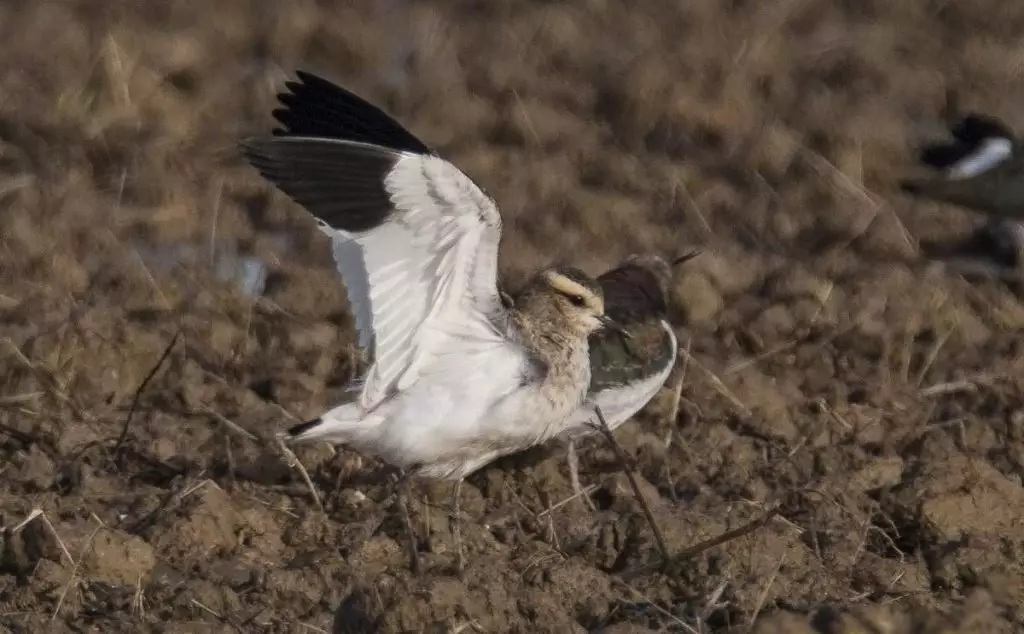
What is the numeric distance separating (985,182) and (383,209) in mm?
4538

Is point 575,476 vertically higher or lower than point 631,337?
lower

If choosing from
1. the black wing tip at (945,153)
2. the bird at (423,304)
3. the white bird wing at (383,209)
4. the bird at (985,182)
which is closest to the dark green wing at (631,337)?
the bird at (423,304)

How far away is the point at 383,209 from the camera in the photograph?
5633mm

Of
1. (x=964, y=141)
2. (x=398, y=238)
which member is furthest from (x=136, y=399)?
(x=964, y=141)

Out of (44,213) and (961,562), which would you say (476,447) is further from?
(44,213)

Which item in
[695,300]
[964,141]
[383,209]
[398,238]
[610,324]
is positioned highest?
[383,209]

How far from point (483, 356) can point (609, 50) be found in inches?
215

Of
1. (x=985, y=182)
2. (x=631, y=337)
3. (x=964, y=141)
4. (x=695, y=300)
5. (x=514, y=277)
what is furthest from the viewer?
(x=964, y=141)

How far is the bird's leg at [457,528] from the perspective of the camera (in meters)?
5.76

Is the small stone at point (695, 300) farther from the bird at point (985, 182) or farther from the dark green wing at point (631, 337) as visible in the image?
the bird at point (985, 182)

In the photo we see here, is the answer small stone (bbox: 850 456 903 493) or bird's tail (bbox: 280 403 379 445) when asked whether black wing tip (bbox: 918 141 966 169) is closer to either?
small stone (bbox: 850 456 903 493)

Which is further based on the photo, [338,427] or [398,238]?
[338,427]

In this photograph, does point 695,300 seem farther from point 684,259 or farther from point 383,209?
point 383,209

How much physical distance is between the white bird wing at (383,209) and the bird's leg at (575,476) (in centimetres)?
82
